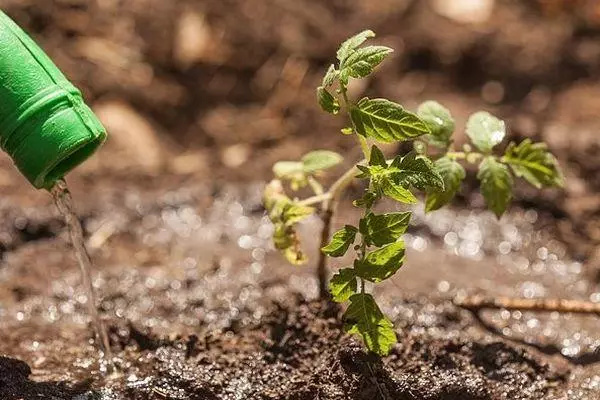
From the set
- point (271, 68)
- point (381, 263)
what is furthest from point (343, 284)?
point (271, 68)

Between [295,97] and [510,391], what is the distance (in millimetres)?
1574

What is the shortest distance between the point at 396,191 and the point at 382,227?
0.25 feet

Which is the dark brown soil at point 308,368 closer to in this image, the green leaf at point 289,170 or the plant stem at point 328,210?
the plant stem at point 328,210

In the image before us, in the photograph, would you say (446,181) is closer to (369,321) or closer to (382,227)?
(382,227)

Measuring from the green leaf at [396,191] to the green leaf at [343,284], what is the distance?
16 centimetres

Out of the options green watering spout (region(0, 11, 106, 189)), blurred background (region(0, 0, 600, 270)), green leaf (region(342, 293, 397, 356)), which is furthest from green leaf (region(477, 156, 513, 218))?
blurred background (region(0, 0, 600, 270))

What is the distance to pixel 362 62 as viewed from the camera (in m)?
1.74

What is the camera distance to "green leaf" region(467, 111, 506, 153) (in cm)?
200

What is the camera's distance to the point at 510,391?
206 cm

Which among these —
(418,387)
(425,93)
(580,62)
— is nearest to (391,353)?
(418,387)

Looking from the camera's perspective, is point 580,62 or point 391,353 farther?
point 580,62

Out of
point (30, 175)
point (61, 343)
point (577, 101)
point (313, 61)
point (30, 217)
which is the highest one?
point (313, 61)

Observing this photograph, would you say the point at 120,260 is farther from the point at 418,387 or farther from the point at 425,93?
the point at 425,93

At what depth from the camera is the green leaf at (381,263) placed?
1805 millimetres
